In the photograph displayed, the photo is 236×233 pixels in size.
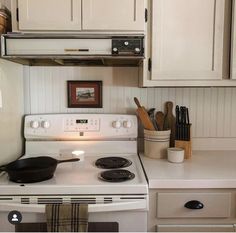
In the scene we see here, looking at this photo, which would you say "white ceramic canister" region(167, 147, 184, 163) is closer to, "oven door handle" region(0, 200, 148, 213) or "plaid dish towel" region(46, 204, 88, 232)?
"oven door handle" region(0, 200, 148, 213)

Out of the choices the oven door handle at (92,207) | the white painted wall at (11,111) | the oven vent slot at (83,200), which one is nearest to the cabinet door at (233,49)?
the oven door handle at (92,207)

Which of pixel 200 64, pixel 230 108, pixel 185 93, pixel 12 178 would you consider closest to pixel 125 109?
pixel 185 93

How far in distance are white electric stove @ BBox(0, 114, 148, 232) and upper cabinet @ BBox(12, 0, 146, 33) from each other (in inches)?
23.2

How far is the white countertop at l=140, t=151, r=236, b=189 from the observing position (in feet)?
4.13

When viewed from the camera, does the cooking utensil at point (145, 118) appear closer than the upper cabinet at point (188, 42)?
No

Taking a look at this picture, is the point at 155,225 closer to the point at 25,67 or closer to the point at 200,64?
the point at 200,64

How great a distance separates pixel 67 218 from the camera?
1.13 m

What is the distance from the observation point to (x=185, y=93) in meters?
1.83

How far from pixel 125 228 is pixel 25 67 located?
1.23m

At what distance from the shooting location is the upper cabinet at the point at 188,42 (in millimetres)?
1460

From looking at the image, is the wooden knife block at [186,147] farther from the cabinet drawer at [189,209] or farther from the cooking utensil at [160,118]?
the cabinet drawer at [189,209]

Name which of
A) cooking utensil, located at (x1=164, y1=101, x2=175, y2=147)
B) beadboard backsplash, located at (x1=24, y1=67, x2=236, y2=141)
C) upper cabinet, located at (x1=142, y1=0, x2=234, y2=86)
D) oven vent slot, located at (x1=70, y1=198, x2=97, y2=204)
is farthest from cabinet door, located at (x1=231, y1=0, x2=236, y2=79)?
oven vent slot, located at (x1=70, y1=198, x2=97, y2=204)

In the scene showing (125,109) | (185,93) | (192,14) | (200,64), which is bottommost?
(125,109)

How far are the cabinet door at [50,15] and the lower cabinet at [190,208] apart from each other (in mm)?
994
